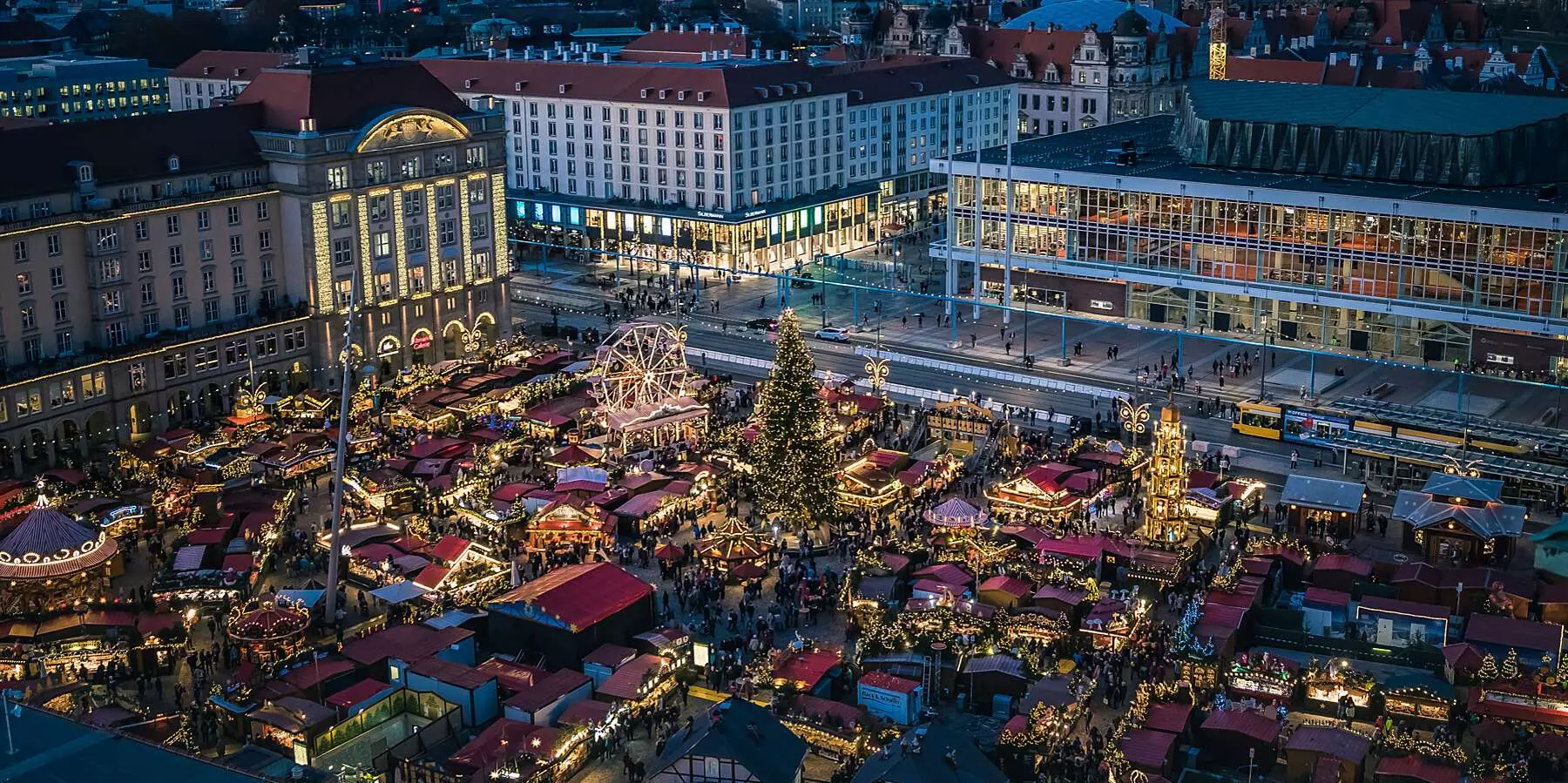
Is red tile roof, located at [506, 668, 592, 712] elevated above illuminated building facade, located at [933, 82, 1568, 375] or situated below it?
below

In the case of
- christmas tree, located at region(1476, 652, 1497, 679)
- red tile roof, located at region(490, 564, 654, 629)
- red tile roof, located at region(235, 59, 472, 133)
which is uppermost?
red tile roof, located at region(235, 59, 472, 133)

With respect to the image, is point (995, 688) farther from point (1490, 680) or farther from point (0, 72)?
point (0, 72)

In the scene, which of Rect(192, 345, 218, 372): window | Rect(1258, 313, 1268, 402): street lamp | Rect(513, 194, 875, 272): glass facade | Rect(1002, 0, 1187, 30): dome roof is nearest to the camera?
Rect(192, 345, 218, 372): window

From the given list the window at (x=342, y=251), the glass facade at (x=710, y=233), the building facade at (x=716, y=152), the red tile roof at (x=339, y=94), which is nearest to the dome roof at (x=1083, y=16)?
the building facade at (x=716, y=152)

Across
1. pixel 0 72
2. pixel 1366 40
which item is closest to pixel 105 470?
pixel 0 72

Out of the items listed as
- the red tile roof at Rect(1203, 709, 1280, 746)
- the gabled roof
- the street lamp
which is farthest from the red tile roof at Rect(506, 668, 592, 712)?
Result: the street lamp

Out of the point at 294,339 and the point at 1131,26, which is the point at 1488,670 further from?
the point at 1131,26

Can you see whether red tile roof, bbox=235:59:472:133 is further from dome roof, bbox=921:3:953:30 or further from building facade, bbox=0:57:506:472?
dome roof, bbox=921:3:953:30
